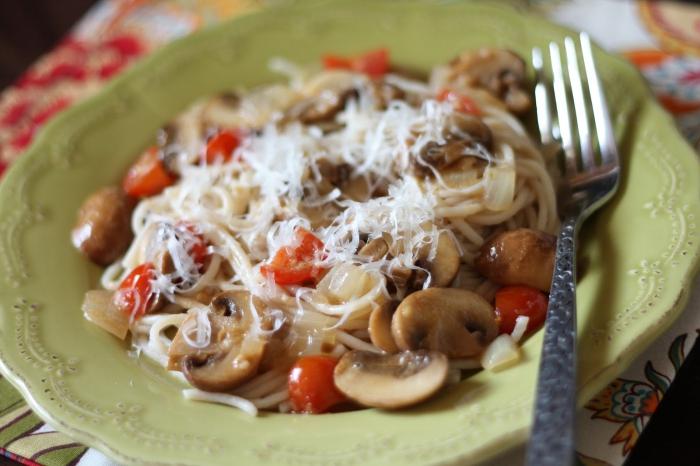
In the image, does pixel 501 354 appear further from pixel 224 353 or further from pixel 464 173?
pixel 224 353

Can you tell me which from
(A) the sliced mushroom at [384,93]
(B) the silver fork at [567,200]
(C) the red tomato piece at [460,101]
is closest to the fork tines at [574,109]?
(B) the silver fork at [567,200]

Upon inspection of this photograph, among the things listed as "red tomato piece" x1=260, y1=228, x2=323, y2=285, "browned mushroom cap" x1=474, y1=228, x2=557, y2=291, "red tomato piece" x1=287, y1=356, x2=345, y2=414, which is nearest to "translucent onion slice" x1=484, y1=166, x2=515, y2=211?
"browned mushroom cap" x1=474, y1=228, x2=557, y2=291

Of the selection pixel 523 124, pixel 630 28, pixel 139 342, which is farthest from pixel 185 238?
pixel 630 28

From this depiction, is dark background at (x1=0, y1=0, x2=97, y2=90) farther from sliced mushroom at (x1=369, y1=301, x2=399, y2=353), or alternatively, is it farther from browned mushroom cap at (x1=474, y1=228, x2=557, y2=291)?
browned mushroom cap at (x1=474, y1=228, x2=557, y2=291)

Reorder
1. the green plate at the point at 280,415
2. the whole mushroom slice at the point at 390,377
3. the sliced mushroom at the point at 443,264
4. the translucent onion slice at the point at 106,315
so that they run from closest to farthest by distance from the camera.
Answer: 1. the green plate at the point at 280,415
2. the whole mushroom slice at the point at 390,377
3. the sliced mushroom at the point at 443,264
4. the translucent onion slice at the point at 106,315

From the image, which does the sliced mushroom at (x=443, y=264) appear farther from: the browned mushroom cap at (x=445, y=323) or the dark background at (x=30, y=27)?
the dark background at (x=30, y=27)

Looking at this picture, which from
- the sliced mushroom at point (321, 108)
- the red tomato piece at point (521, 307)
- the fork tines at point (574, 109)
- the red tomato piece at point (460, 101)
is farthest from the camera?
the sliced mushroom at point (321, 108)
